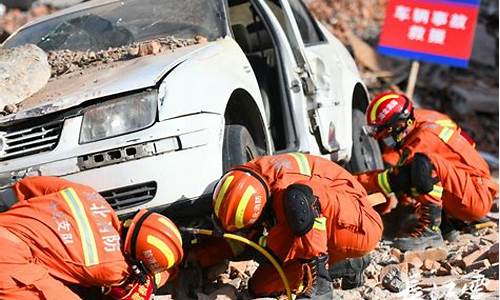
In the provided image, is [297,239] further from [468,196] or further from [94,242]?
[468,196]

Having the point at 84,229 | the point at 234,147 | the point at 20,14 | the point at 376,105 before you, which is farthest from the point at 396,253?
the point at 20,14

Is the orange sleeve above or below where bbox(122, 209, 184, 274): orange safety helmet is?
below

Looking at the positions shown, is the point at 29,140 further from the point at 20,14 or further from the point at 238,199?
the point at 20,14

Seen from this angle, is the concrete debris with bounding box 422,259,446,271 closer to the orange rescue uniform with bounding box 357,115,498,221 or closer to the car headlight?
the orange rescue uniform with bounding box 357,115,498,221

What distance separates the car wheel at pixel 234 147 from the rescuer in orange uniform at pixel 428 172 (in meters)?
1.34

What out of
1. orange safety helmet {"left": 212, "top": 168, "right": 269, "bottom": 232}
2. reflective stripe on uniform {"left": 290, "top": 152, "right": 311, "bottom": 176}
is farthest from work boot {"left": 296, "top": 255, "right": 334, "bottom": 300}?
reflective stripe on uniform {"left": 290, "top": 152, "right": 311, "bottom": 176}

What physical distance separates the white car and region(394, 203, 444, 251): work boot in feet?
2.60

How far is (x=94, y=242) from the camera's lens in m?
4.31

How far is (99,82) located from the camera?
4773mm

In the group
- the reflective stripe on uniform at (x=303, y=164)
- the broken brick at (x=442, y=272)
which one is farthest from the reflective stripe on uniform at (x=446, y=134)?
the reflective stripe on uniform at (x=303, y=164)

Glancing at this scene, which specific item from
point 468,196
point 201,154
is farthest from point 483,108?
point 201,154

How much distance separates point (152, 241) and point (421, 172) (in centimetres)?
228

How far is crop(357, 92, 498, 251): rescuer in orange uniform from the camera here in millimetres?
5945

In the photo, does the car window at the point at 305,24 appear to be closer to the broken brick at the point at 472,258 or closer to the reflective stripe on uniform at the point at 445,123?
the reflective stripe on uniform at the point at 445,123
